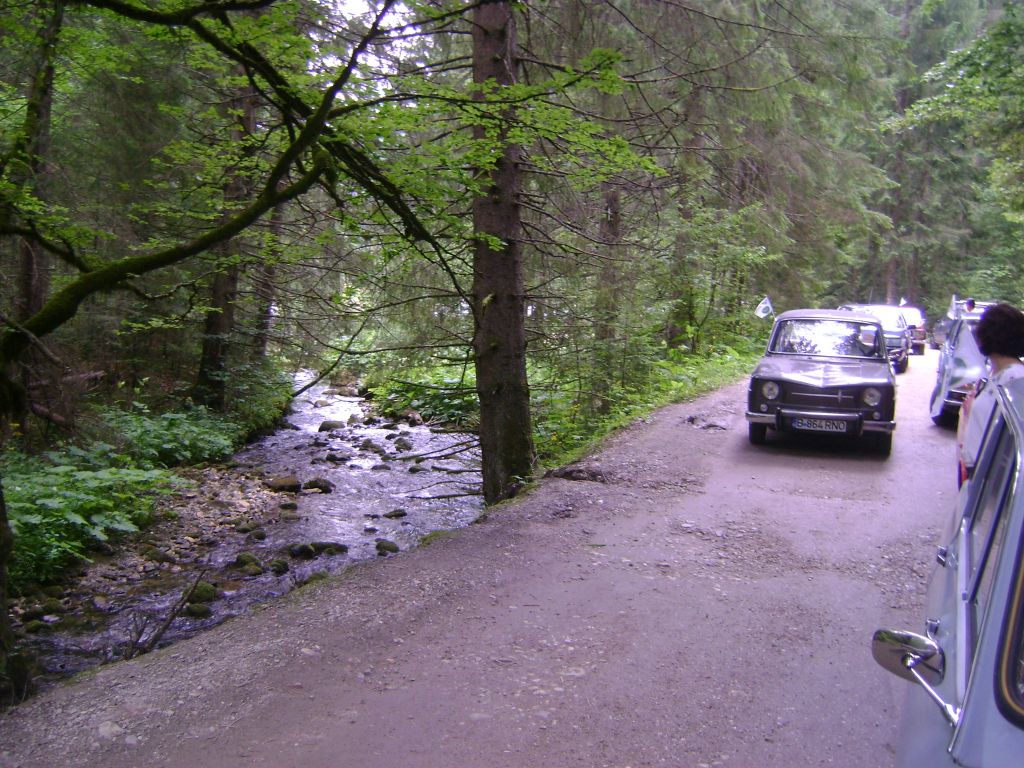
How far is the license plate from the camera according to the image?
10.6 metres

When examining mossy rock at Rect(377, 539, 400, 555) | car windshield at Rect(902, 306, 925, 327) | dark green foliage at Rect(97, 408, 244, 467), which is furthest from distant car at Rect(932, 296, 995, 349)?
dark green foliage at Rect(97, 408, 244, 467)

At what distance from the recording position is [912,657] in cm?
241

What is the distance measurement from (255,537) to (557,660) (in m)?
7.90

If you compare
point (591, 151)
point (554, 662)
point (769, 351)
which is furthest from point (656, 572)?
point (769, 351)

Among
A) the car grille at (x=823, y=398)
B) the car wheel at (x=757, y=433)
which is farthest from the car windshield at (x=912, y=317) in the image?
the car grille at (x=823, y=398)

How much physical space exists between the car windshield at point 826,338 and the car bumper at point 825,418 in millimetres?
1212

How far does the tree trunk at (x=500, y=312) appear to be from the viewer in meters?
9.95

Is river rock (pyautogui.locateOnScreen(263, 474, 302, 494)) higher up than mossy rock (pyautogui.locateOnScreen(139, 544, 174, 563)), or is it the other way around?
mossy rock (pyautogui.locateOnScreen(139, 544, 174, 563))

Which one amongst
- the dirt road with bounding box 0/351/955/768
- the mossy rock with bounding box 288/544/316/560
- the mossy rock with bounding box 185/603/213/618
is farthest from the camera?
the mossy rock with bounding box 288/544/316/560

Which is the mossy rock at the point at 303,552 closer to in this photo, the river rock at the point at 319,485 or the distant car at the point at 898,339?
the river rock at the point at 319,485

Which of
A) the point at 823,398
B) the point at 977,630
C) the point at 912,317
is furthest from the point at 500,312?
the point at 912,317

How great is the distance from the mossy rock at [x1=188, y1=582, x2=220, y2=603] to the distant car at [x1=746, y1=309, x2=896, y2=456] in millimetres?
7209

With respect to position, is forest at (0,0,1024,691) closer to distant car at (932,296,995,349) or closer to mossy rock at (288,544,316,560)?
mossy rock at (288,544,316,560)

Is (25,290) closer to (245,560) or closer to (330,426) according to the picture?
(245,560)
